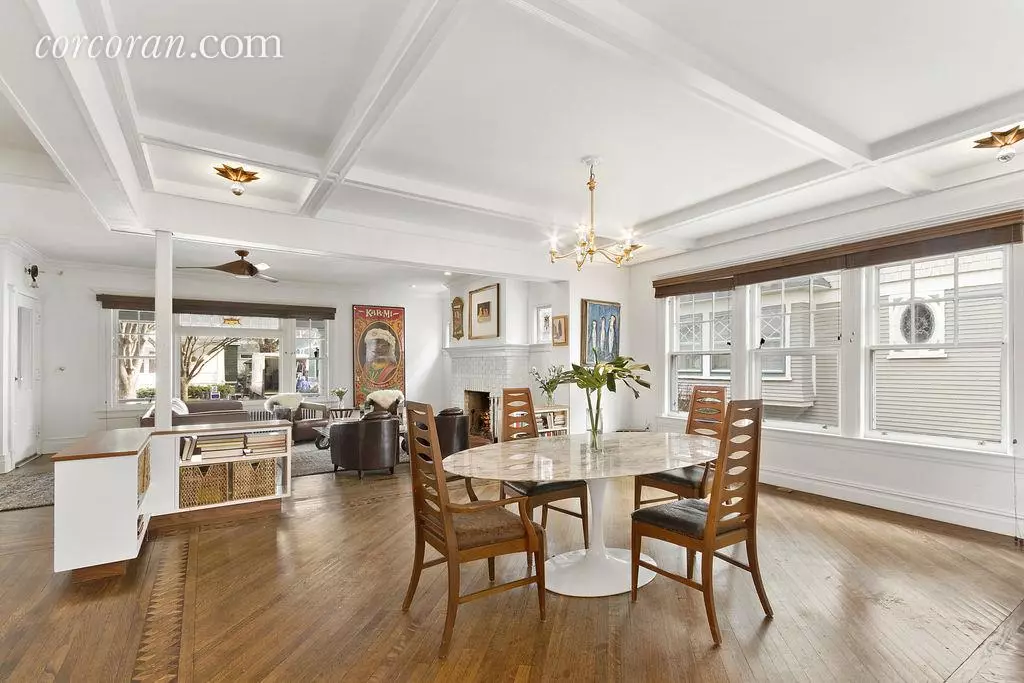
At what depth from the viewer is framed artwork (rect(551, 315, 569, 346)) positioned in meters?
6.33

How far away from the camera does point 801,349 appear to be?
16.5ft

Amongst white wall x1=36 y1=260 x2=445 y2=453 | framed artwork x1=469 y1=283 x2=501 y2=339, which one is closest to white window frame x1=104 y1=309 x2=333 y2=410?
white wall x1=36 y1=260 x2=445 y2=453

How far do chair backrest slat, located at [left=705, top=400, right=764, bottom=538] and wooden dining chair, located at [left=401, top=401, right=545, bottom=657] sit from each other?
0.86 meters

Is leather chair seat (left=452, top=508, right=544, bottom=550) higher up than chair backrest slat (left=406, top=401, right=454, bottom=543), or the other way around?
chair backrest slat (left=406, top=401, right=454, bottom=543)

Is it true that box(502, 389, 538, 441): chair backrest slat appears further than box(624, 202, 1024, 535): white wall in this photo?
Yes

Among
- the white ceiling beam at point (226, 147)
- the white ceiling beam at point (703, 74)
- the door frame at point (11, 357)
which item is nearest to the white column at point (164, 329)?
the white ceiling beam at point (226, 147)

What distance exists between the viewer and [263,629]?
7.96 ft

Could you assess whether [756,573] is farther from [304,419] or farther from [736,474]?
[304,419]

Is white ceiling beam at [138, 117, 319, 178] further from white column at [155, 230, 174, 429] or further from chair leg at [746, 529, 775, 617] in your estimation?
chair leg at [746, 529, 775, 617]

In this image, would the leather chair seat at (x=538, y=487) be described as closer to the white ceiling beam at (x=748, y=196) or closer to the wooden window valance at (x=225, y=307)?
the white ceiling beam at (x=748, y=196)

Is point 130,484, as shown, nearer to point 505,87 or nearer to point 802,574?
point 505,87

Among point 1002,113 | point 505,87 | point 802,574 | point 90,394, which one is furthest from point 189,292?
point 1002,113

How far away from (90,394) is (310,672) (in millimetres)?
7396

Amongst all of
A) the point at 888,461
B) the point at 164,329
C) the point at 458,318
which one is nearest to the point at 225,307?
the point at 458,318
